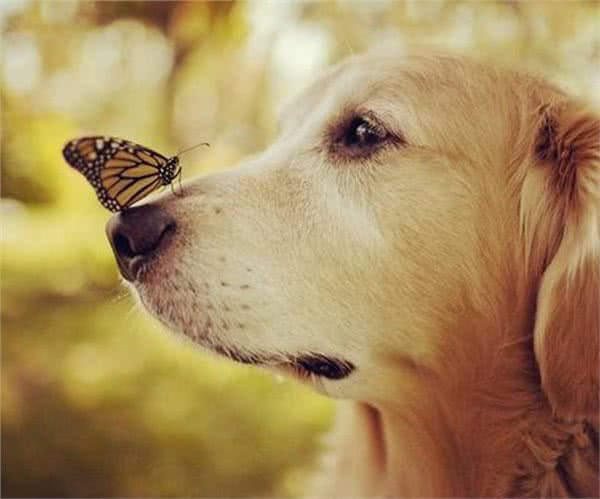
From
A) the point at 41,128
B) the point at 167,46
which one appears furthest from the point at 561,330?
the point at 41,128

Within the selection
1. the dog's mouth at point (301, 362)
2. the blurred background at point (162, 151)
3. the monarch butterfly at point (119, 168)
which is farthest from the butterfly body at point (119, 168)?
the dog's mouth at point (301, 362)

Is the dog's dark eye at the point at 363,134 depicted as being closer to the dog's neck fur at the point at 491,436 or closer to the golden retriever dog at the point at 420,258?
the golden retriever dog at the point at 420,258

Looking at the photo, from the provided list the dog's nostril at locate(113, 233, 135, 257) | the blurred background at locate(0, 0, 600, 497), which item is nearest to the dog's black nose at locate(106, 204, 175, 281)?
the dog's nostril at locate(113, 233, 135, 257)

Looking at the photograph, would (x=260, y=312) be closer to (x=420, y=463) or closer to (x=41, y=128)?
(x=420, y=463)

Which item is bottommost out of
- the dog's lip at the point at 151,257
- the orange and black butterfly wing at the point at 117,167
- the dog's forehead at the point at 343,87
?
the dog's lip at the point at 151,257

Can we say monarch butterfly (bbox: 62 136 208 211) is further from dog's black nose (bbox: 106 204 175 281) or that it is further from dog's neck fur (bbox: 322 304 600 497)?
dog's neck fur (bbox: 322 304 600 497)

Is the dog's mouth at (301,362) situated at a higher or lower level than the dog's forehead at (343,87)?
lower

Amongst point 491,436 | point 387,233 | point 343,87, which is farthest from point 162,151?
point 491,436
